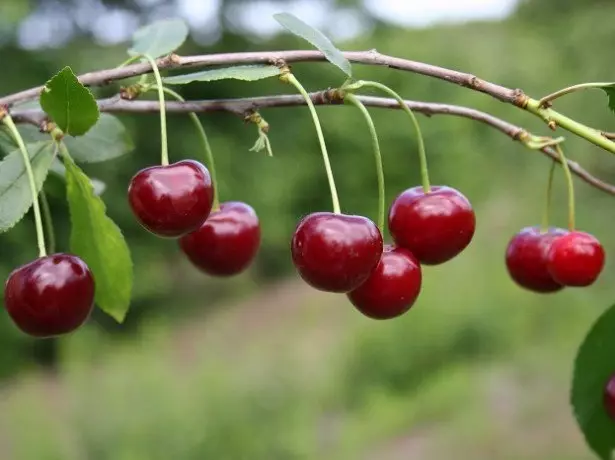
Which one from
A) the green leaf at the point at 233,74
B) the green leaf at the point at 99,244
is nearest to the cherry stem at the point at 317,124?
the green leaf at the point at 233,74

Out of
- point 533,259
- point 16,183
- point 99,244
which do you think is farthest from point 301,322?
point 16,183

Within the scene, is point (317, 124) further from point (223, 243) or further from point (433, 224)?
point (223, 243)

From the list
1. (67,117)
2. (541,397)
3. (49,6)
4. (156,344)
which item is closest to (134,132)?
(49,6)

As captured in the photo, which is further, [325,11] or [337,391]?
[325,11]

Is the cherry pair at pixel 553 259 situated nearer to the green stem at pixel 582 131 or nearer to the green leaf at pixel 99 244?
the green stem at pixel 582 131

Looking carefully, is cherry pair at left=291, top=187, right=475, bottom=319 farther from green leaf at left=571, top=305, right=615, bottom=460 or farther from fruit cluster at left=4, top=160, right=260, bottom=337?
green leaf at left=571, top=305, right=615, bottom=460

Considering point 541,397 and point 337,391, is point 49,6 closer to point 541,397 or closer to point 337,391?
point 337,391

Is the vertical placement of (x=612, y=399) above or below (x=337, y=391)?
below
